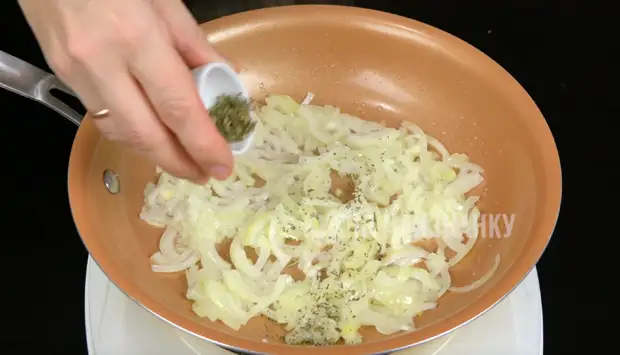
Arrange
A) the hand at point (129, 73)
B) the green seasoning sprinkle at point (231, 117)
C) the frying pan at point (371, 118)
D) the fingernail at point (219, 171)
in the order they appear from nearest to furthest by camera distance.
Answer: the hand at point (129, 73)
the fingernail at point (219, 171)
the frying pan at point (371, 118)
the green seasoning sprinkle at point (231, 117)

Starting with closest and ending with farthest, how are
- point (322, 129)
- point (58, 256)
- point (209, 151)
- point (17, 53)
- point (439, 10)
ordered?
point (209, 151) → point (58, 256) → point (322, 129) → point (17, 53) → point (439, 10)

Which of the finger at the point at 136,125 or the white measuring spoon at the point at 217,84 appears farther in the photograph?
the white measuring spoon at the point at 217,84

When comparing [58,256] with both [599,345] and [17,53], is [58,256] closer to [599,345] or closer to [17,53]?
[17,53]

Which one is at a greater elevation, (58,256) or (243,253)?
(243,253)

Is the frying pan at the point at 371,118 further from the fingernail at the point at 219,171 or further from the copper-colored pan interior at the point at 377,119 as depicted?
the fingernail at the point at 219,171

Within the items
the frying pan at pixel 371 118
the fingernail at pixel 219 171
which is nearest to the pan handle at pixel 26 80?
the frying pan at pixel 371 118

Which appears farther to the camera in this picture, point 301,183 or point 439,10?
point 439,10

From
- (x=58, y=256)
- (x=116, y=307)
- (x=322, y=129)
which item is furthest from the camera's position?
(x=322, y=129)

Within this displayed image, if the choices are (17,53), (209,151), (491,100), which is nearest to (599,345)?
(491,100)
